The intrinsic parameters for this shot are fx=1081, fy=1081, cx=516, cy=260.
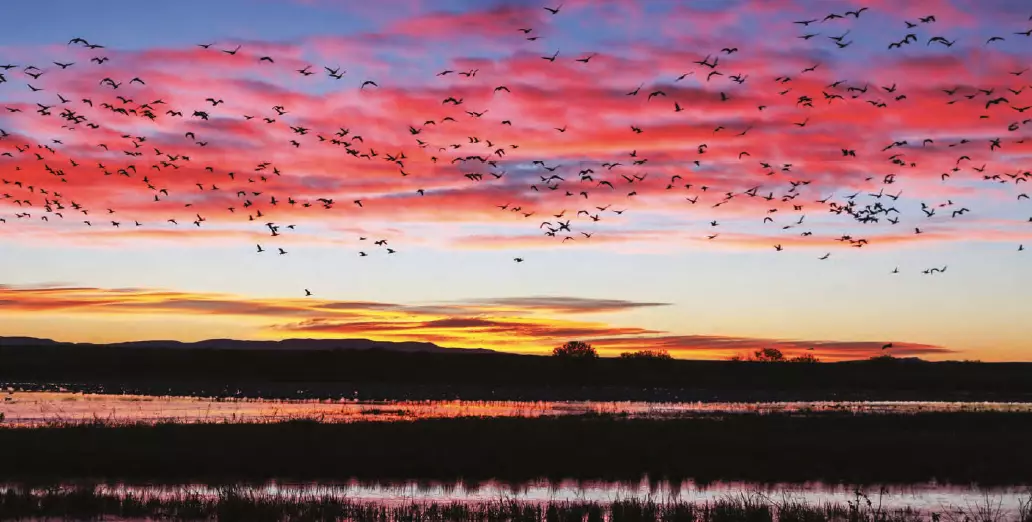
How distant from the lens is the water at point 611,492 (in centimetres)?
3083

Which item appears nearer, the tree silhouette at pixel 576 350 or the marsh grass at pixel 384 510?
the marsh grass at pixel 384 510

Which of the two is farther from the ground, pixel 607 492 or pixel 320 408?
pixel 320 408

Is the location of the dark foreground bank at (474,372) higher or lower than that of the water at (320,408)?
higher

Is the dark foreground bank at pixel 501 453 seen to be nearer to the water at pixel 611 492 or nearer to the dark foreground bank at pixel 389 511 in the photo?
the water at pixel 611 492

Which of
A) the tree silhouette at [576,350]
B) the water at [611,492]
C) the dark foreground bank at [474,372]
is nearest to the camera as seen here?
the water at [611,492]

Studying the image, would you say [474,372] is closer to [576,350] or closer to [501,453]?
[576,350]

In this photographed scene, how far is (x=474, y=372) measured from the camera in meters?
135

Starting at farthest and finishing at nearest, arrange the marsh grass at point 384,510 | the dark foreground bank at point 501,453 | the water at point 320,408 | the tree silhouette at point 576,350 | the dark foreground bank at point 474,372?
the tree silhouette at point 576,350
the dark foreground bank at point 474,372
the water at point 320,408
the dark foreground bank at point 501,453
the marsh grass at point 384,510

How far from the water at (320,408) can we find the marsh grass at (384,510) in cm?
2206

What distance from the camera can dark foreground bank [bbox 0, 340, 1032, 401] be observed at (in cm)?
12188

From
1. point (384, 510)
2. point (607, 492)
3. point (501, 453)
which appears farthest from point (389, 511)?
point (501, 453)

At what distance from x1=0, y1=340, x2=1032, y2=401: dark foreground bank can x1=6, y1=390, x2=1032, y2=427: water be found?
118 feet

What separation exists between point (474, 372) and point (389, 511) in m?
107

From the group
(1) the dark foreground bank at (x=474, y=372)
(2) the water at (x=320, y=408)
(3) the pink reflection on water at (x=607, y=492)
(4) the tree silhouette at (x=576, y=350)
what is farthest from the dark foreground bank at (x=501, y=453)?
(4) the tree silhouette at (x=576, y=350)
